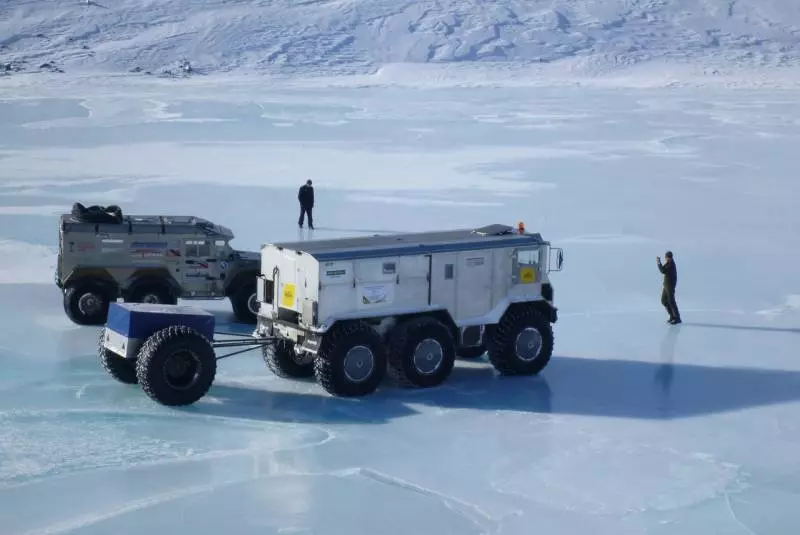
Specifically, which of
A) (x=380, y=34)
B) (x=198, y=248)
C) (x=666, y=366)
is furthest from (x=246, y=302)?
(x=380, y=34)

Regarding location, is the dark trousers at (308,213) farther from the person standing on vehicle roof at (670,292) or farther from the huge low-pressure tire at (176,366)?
the huge low-pressure tire at (176,366)

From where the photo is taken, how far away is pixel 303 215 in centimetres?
2209

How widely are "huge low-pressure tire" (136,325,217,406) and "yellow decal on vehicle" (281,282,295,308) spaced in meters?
0.86

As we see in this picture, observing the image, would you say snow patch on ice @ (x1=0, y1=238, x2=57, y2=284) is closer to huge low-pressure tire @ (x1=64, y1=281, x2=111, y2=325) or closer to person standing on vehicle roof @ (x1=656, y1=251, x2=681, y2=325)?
huge low-pressure tire @ (x1=64, y1=281, x2=111, y2=325)

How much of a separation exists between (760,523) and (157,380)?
535 cm

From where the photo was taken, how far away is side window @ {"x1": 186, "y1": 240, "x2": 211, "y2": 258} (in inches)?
595

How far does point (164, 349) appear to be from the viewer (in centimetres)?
1124

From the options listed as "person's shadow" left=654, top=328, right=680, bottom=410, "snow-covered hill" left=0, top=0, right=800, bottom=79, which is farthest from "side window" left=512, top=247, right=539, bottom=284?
"snow-covered hill" left=0, top=0, right=800, bottom=79

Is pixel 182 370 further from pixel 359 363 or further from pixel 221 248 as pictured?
pixel 221 248

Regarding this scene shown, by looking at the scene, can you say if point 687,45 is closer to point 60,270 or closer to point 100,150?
point 100,150

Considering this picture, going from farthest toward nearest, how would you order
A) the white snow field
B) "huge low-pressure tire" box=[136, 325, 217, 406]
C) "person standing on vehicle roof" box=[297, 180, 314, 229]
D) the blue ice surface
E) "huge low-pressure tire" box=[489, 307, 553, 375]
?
1. "person standing on vehicle roof" box=[297, 180, 314, 229]
2. "huge low-pressure tire" box=[489, 307, 553, 375]
3. "huge low-pressure tire" box=[136, 325, 217, 406]
4. the white snow field
5. the blue ice surface

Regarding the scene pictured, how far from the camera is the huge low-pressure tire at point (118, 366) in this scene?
1207 cm

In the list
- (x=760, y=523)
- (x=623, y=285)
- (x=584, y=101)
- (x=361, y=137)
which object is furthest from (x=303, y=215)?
(x=584, y=101)

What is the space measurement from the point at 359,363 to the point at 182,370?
5.38 ft
